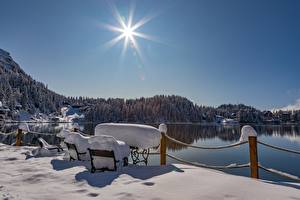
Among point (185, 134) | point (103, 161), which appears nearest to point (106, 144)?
point (103, 161)

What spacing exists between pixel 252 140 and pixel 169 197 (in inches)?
138

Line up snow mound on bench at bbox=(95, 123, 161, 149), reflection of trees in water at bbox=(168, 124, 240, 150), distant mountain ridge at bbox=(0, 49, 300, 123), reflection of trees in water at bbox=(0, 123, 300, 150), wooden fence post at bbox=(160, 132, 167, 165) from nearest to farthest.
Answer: snow mound on bench at bbox=(95, 123, 161, 149)
wooden fence post at bbox=(160, 132, 167, 165)
reflection of trees in water at bbox=(0, 123, 300, 150)
reflection of trees in water at bbox=(168, 124, 240, 150)
distant mountain ridge at bbox=(0, 49, 300, 123)

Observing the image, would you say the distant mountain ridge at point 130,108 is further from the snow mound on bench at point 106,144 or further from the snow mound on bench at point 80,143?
the snow mound on bench at point 106,144

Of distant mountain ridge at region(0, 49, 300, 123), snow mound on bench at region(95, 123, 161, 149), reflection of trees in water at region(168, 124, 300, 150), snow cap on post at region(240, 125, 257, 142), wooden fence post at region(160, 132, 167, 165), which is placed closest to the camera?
snow cap on post at region(240, 125, 257, 142)

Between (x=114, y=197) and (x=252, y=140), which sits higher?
(x=252, y=140)

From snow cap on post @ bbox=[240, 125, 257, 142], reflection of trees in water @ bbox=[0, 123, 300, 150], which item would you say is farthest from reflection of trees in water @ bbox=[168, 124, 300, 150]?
snow cap on post @ bbox=[240, 125, 257, 142]

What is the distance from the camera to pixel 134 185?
4766mm

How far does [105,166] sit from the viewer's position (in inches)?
244

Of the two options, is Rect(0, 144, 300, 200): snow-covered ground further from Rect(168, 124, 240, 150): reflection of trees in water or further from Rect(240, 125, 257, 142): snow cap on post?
Rect(168, 124, 240, 150): reflection of trees in water

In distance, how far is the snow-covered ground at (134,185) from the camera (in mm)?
4086

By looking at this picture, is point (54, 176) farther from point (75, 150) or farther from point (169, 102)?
point (169, 102)

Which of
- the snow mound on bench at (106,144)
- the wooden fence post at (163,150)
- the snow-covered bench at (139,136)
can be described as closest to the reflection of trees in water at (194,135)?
the wooden fence post at (163,150)

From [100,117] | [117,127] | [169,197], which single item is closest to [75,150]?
[117,127]

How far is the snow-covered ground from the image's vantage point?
13.4 ft
